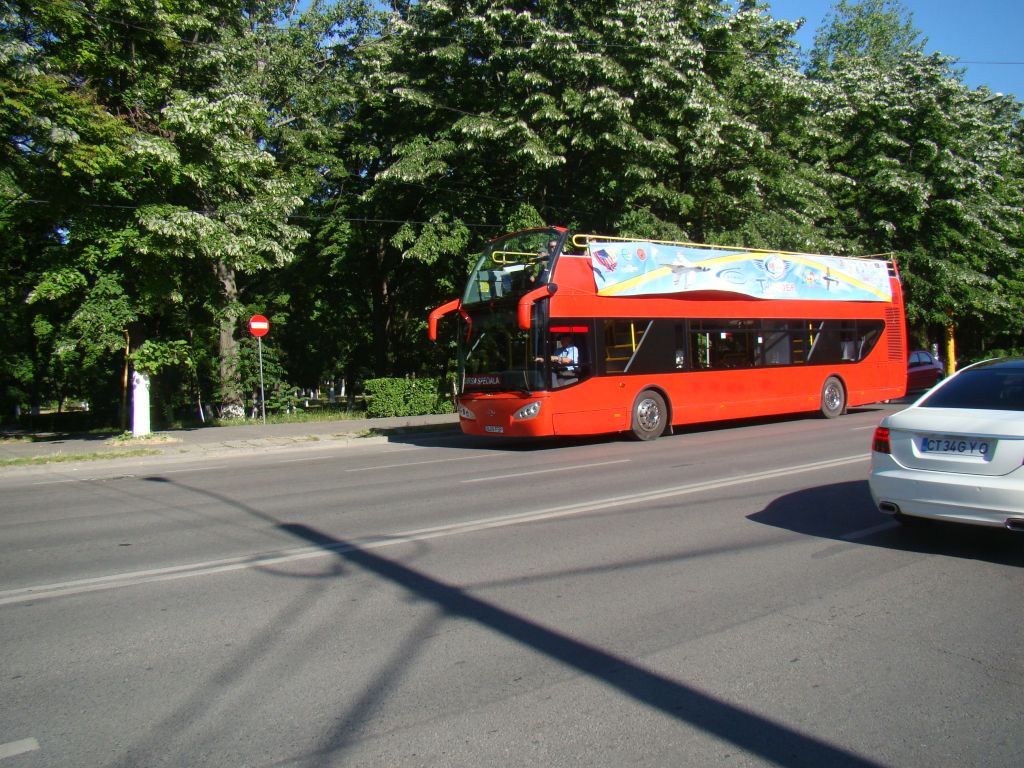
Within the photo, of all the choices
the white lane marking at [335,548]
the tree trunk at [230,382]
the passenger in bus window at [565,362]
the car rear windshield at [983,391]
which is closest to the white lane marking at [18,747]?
the white lane marking at [335,548]

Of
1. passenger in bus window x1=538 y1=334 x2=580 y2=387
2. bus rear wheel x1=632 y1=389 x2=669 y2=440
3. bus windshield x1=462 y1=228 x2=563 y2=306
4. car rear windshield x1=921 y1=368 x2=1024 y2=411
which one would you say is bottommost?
bus rear wheel x1=632 y1=389 x2=669 y2=440

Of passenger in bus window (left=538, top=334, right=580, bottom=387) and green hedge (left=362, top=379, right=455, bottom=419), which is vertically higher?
passenger in bus window (left=538, top=334, right=580, bottom=387)

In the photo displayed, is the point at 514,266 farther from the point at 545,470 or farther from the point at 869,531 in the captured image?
the point at 869,531

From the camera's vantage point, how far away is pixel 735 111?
25922mm

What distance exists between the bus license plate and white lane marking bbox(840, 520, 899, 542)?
113cm

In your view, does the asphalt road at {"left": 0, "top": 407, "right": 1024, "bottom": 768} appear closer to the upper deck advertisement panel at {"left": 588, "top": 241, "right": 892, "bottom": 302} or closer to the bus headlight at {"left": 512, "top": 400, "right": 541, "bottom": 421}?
the bus headlight at {"left": 512, "top": 400, "right": 541, "bottom": 421}

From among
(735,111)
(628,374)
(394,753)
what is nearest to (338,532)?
(394,753)

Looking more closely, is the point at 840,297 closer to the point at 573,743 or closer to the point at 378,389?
the point at 378,389

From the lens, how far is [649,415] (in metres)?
16.8

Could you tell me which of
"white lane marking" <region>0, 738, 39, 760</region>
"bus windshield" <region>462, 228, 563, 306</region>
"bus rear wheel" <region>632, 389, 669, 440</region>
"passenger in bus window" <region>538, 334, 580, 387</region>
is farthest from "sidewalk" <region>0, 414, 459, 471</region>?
"white lane marking" <region>0, 738, 39, 760</region>

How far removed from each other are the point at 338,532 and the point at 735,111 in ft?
72.6

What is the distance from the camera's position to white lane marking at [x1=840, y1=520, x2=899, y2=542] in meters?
7.38

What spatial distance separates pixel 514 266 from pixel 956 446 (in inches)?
405

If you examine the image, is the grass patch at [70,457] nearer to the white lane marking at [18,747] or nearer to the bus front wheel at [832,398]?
the white lane marking at [18,747]
